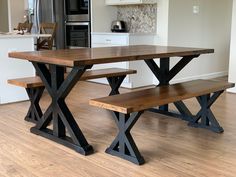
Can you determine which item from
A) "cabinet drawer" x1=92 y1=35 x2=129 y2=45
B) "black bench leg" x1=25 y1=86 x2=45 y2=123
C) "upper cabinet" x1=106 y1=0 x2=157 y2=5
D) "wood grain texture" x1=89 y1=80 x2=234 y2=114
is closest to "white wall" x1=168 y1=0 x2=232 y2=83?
"upper cabinet" x1=106 y1=0 x2=157 y2=5

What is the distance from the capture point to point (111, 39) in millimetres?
5246

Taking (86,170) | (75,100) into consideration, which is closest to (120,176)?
(86,170)

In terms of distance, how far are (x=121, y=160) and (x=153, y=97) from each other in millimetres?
535

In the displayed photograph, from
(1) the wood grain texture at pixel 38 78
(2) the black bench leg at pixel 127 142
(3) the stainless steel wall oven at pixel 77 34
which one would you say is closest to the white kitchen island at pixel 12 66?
(1) the wood grain texture at pixel 38 78

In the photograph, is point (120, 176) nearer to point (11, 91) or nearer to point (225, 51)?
point (11, 91)

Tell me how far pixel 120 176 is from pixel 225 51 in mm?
4778


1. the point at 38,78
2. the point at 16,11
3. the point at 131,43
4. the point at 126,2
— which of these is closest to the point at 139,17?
the point at 126,2

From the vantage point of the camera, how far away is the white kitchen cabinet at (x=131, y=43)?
16.5 ft

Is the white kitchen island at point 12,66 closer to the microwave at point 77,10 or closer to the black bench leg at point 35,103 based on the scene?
the black bench leg at point 35,103

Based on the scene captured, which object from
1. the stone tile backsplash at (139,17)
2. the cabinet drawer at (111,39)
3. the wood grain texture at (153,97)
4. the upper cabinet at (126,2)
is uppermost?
the upper cabinet at (126,2)

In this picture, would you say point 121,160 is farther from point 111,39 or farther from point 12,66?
point 111,39

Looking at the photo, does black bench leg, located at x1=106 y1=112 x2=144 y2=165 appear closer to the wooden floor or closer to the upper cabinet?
the wooden floor

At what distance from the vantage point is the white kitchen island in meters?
4.08

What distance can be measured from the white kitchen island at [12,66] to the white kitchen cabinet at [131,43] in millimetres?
1375
